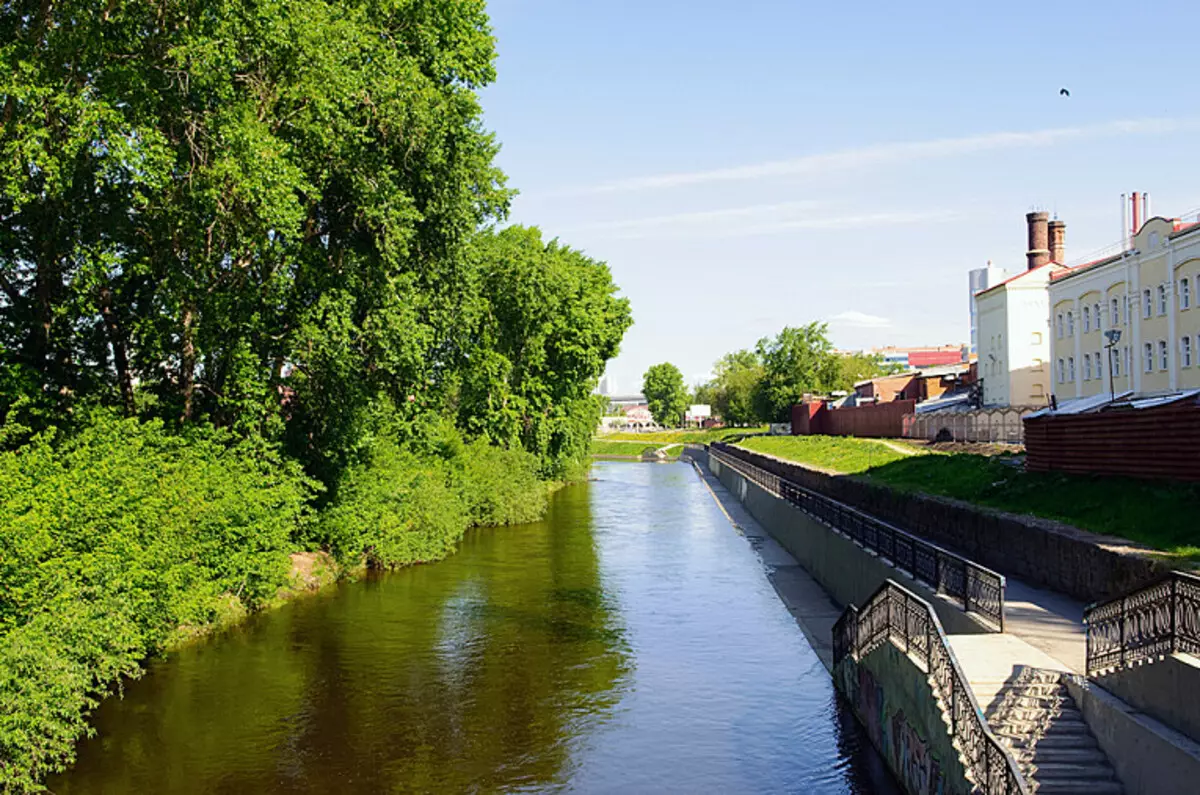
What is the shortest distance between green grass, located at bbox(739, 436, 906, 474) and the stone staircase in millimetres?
37196

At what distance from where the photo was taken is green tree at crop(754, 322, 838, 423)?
418ft

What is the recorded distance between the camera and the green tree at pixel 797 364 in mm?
127375

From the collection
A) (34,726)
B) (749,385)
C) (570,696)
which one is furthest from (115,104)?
(749,385)

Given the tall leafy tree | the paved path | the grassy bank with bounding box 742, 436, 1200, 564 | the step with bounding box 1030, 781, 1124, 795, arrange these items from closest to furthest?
1. the step with bounding box 1030, 781, 1124, 795
2. the grassy bank with bounding box 742, 436, 1200, 564
3. the paved path
4. the tall leafy tree

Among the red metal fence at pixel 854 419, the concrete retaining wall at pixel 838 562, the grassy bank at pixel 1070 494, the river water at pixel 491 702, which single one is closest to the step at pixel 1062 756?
the river water at pixel 491 702

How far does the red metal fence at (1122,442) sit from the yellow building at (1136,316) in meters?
11.3

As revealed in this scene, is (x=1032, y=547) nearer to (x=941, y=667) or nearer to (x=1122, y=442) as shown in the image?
(x=1122, y=442)

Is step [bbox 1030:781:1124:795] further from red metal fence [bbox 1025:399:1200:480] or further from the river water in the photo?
red metal fence [bbox 1025:399:1200:480]

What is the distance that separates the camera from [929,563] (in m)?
18.7

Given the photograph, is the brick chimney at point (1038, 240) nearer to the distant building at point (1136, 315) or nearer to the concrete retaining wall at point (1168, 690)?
the distant building at point (1136, 315)

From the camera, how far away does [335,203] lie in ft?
84.5

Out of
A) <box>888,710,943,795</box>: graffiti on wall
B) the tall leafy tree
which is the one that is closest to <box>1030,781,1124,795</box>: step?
<box>888,710,943,795</box>: graffiti on wall

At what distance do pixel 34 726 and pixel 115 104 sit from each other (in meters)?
11.7

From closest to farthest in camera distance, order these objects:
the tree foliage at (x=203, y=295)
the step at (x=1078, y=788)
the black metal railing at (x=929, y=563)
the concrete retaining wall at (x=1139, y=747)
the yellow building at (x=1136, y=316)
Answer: the concrete retaining wall at (x=1139, y=747), the step at (x=1078, y=788), the black metal railing at (x=929, y=563), the tree foliage at (x=203, y=295), the yellow building at (x=1136, y=316)
